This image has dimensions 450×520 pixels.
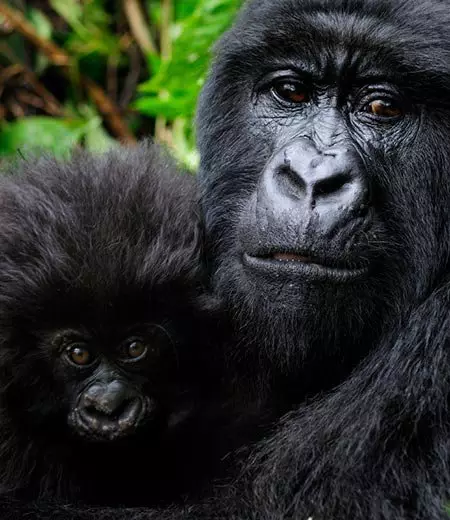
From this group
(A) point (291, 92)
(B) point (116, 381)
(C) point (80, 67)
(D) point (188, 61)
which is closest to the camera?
(B) point (116, 381)

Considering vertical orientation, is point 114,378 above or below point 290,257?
below

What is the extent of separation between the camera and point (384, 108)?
329 centimetres

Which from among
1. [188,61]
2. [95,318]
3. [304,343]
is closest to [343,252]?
[304,343]

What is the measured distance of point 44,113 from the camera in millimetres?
7219

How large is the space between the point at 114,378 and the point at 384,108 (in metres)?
1.22

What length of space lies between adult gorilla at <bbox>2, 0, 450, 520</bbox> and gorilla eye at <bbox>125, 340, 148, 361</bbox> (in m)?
0.34

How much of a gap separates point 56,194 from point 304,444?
1162 mm

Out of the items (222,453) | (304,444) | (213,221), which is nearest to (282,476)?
(304,444)

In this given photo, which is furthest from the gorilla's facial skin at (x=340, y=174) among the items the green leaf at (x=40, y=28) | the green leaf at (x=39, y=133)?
the green leaf at (x=40, y=28)

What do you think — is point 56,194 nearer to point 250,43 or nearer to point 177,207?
point 177,207

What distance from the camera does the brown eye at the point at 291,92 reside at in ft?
11.1

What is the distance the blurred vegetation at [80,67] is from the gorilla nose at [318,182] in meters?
3.15

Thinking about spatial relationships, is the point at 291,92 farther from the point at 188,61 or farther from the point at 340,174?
the point at 188,61

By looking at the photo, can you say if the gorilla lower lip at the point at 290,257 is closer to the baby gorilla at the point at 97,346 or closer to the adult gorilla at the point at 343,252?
the adult gorilla at the point at 343,252
